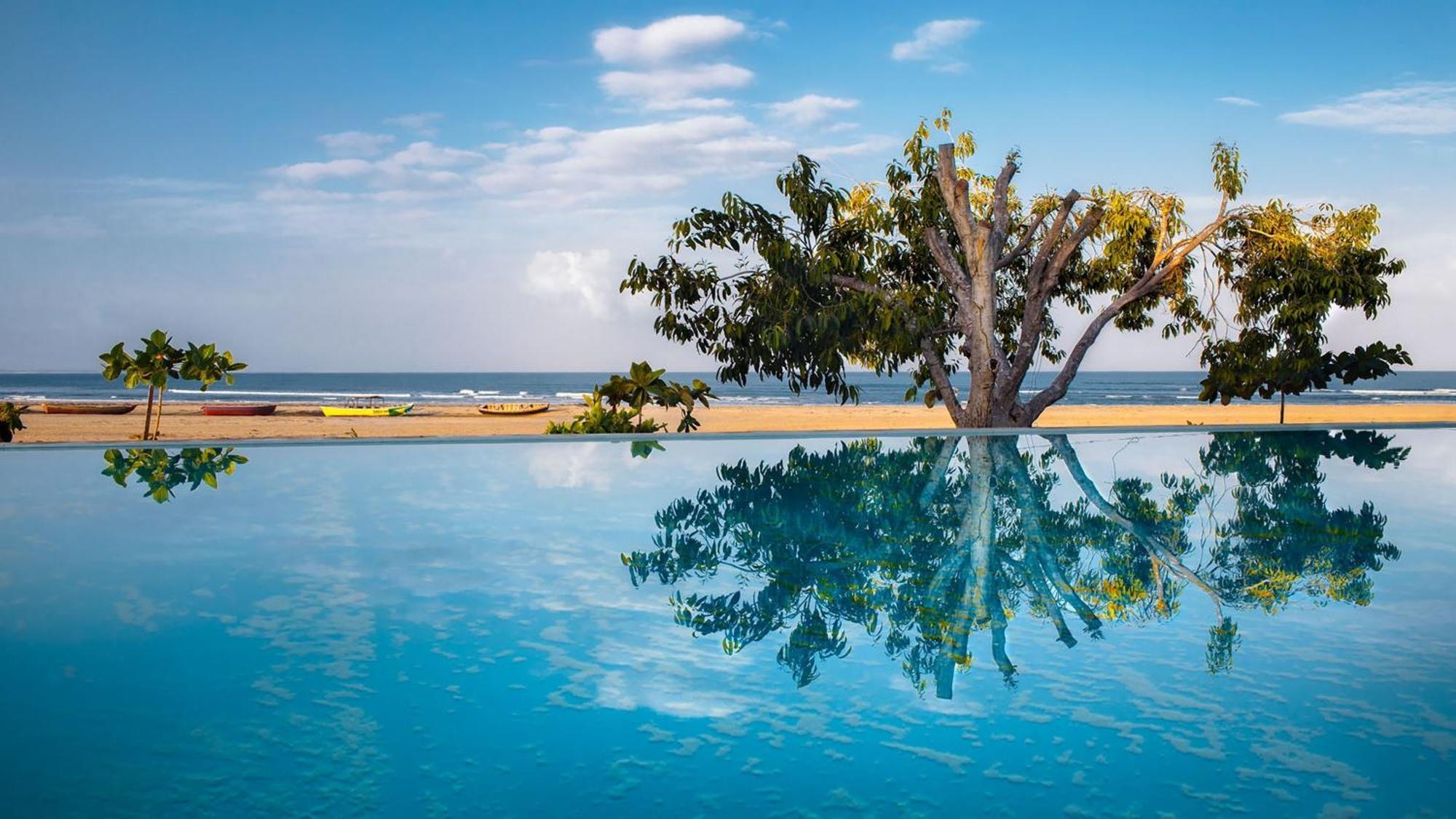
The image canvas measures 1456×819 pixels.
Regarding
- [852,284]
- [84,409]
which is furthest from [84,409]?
[852,284]

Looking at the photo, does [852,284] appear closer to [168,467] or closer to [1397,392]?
[168,467]

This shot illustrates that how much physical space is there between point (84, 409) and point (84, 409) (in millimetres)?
32

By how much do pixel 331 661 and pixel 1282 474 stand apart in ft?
24.2

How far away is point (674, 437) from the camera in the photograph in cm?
1072

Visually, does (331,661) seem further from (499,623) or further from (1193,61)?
(1193,61)

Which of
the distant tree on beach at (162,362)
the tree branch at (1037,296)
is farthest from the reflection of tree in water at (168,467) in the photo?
the tree branch at (1037,296)

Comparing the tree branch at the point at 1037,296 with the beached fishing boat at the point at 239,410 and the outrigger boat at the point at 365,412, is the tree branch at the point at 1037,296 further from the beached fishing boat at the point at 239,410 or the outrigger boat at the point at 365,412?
the beached fishing boat at the point at 239,410

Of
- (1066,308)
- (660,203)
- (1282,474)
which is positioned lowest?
(1282,474)

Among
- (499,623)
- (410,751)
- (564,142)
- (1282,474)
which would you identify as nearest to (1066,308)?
(1282,474)

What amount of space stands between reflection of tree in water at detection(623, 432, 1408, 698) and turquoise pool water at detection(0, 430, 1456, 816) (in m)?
0.03

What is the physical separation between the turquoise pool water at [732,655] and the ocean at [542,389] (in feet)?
134

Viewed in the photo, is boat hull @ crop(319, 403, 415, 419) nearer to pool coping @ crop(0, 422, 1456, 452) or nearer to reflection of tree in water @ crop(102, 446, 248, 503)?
pool coping @ crop(0, 422, 1456, 452)

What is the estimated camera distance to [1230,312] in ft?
54.4

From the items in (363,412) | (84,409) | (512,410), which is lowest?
(84,409)
